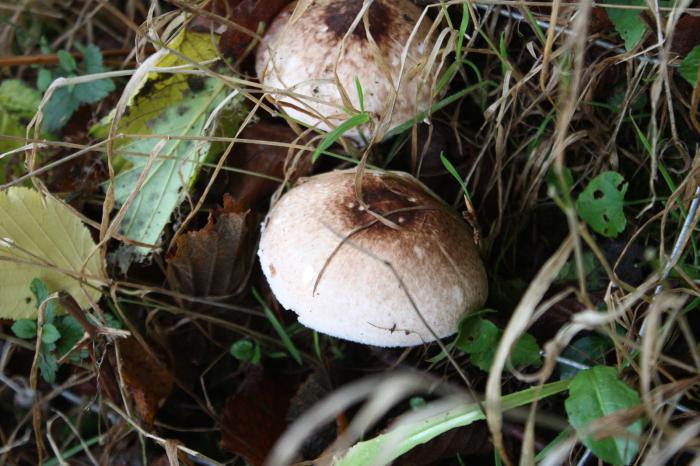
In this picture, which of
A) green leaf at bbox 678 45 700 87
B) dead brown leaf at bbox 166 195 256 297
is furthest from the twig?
green leaf at bbox 678 45 700 87

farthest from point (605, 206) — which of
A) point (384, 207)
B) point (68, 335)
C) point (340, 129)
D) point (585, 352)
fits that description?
point (68, 335)

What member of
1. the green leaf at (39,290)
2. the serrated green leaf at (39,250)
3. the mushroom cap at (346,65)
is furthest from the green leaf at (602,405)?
the green leaf at (39,290)

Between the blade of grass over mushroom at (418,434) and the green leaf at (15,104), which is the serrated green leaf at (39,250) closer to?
the green leaf at (15,104)

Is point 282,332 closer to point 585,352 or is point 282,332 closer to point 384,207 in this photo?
point 384,207

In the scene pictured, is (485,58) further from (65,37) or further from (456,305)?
(65,37)

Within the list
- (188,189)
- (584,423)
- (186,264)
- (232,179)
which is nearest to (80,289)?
(186,264)
